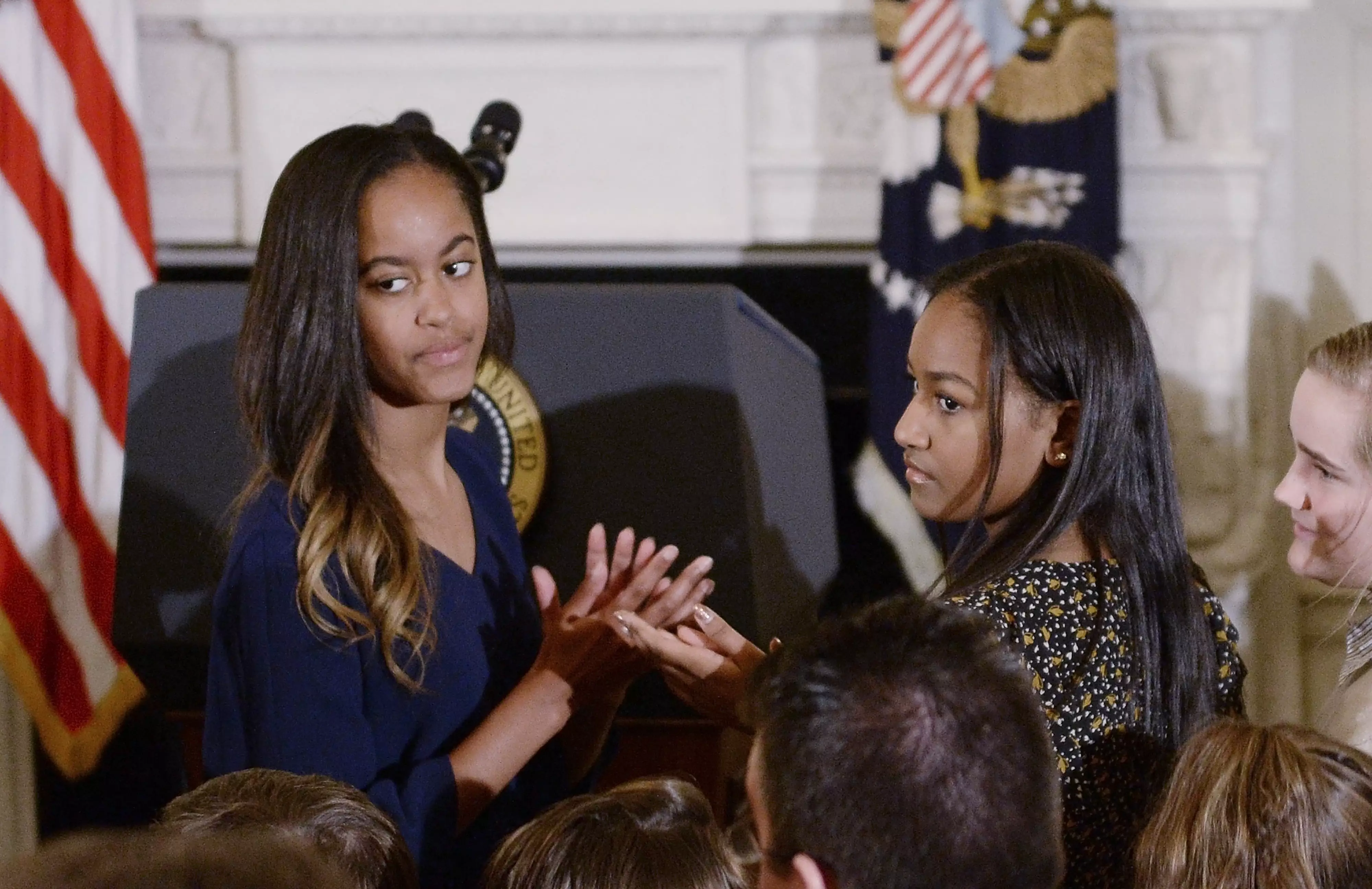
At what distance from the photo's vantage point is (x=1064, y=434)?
1.34 meters

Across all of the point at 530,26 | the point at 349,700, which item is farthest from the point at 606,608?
the point at 530,26

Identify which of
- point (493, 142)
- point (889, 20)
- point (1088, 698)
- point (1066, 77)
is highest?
point (889, 20)

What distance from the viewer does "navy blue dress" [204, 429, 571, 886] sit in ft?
4.49

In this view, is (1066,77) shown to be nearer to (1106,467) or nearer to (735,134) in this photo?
(735,134)

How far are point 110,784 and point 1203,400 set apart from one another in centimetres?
253

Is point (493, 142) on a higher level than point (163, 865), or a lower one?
higher

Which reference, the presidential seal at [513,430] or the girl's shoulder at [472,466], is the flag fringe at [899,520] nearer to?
the presidential seal at [513,430]

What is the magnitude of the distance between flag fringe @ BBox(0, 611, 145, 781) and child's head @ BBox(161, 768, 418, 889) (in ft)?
5.89

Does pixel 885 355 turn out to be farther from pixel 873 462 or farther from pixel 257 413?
pixel 257 413

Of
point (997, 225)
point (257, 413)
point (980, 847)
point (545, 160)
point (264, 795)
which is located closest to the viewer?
point (980, 847)

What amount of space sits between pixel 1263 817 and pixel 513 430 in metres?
1.16

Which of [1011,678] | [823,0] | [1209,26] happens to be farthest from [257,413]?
[1209,26]

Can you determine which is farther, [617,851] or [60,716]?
[60,716]

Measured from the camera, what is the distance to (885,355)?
3.09 meters
